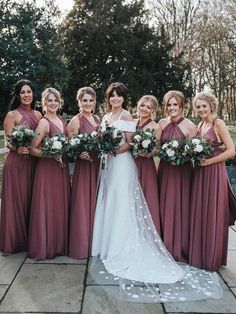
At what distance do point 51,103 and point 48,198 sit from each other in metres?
1.28

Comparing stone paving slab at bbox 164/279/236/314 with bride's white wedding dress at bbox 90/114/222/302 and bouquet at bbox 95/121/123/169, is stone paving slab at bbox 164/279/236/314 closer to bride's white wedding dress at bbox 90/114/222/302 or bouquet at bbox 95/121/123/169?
bride's white wedding dress at bbox 90/114/222/302

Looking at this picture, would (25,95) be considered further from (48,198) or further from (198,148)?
(198,148)

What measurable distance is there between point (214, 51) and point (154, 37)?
7.05m

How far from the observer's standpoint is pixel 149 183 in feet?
17.1

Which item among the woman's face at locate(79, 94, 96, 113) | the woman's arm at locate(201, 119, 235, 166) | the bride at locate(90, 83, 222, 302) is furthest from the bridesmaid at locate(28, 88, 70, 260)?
the woman's arm at locate(201, 119, 235, 166)

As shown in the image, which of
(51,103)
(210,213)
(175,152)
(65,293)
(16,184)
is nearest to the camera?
(65,293)

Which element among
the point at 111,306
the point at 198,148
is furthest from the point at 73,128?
the point at 111,306

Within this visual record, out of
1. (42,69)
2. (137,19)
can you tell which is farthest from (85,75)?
(42,69)

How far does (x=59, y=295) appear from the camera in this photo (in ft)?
13.5

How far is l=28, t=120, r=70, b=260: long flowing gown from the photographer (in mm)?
5191

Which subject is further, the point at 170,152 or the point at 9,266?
the point at 9,266

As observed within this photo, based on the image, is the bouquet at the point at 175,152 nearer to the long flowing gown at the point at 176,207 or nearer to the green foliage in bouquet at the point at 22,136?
the long flowing gown at the point at 176,207

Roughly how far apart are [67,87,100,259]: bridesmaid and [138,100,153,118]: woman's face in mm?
651

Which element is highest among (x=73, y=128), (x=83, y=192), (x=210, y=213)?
(x=73, y=128)
